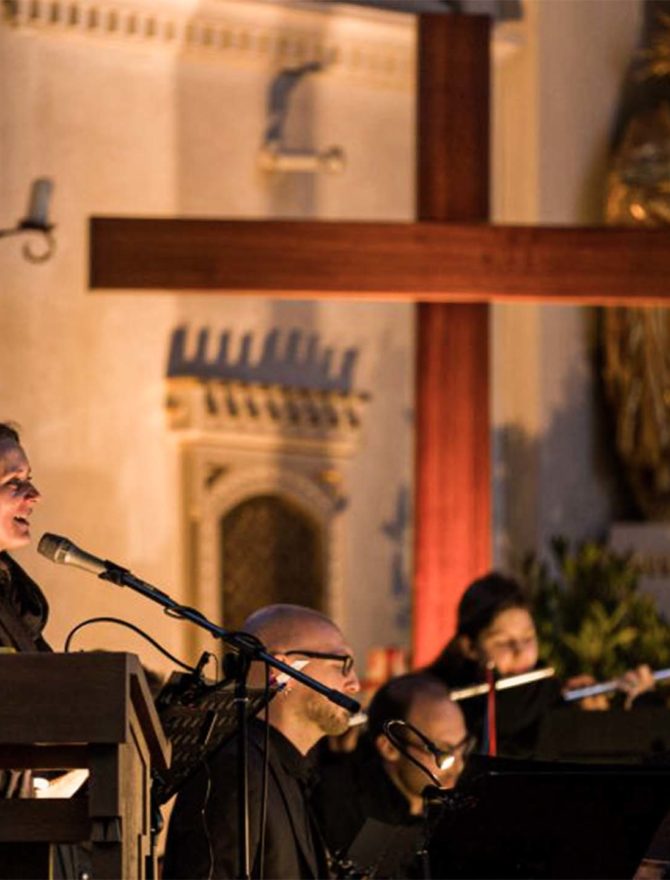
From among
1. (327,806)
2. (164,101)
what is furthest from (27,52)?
(327,806)

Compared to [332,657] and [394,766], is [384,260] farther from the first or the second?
[332,657]

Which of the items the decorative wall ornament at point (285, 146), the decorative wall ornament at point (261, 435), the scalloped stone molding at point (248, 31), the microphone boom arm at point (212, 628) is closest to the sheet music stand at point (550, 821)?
the microphone boom arm at point (212, 628)

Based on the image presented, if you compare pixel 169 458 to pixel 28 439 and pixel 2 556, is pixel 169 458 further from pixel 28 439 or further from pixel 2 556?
pixel 2 556

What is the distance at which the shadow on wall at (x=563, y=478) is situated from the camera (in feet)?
43.0

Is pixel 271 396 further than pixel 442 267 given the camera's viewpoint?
Yes

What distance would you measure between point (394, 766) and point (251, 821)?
5.68 ft

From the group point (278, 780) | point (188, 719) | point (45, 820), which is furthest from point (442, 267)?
point (45, 820)

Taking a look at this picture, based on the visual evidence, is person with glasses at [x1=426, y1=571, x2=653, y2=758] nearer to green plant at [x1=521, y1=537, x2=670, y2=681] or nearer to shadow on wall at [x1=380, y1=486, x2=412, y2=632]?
green plant at [x1=521, y1=537, x2=670, y2=681]

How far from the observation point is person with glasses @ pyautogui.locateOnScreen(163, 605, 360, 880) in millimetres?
4969

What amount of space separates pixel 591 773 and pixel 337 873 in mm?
726

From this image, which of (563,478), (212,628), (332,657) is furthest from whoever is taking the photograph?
(563,478)

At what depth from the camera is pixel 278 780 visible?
17.4 feet

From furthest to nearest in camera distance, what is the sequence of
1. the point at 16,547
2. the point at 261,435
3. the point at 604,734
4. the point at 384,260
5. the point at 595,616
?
the point at 261,435, the point at 595,616, the point at 384,260, the point at 604,734, the point at 16,547

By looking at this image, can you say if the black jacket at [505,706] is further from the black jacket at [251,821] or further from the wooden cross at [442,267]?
the black jacket at [251,821]
